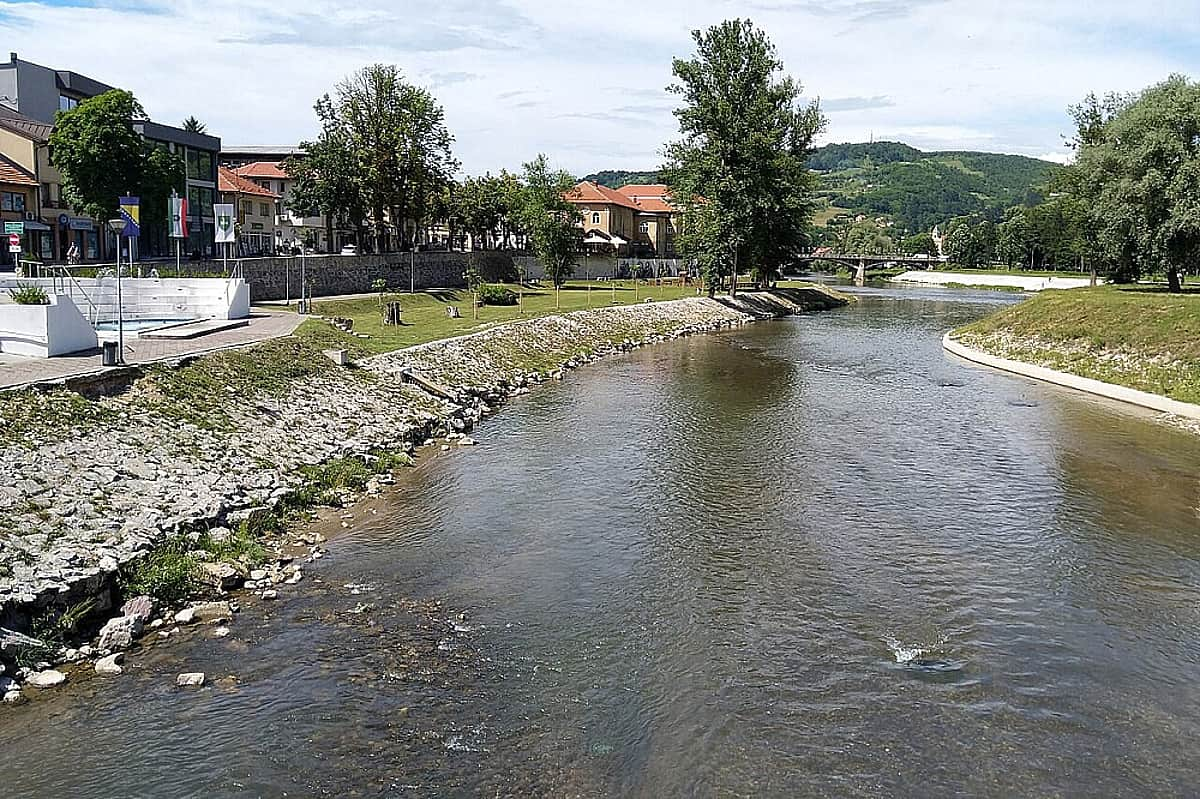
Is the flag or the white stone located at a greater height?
the flag

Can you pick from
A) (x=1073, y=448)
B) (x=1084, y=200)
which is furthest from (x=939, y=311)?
(x=1073, y=448)

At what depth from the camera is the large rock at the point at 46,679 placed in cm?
1267

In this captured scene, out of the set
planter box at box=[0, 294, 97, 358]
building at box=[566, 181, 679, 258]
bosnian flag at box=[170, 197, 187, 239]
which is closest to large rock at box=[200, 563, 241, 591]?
planter box at box=[0, 294, 97, 358]

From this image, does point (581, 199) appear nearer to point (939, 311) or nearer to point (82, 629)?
point (939, 311)

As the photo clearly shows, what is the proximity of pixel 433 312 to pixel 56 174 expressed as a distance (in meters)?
23.3

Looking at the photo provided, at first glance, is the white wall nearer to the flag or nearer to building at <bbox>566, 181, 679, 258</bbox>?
the flag

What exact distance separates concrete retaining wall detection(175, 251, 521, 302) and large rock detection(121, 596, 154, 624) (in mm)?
32883

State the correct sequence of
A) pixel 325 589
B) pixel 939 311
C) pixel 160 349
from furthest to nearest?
pixel 939 311
pixel 160 349
pixel 325 589

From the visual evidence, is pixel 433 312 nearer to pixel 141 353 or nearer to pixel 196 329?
pixel 196 329

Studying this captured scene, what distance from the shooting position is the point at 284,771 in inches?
438

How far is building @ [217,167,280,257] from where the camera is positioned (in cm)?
8162

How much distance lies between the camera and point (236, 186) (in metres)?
83.0

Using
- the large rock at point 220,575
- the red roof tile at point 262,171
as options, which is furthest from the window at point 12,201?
the large rock at point 220,575

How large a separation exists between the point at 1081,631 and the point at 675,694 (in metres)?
6.77
